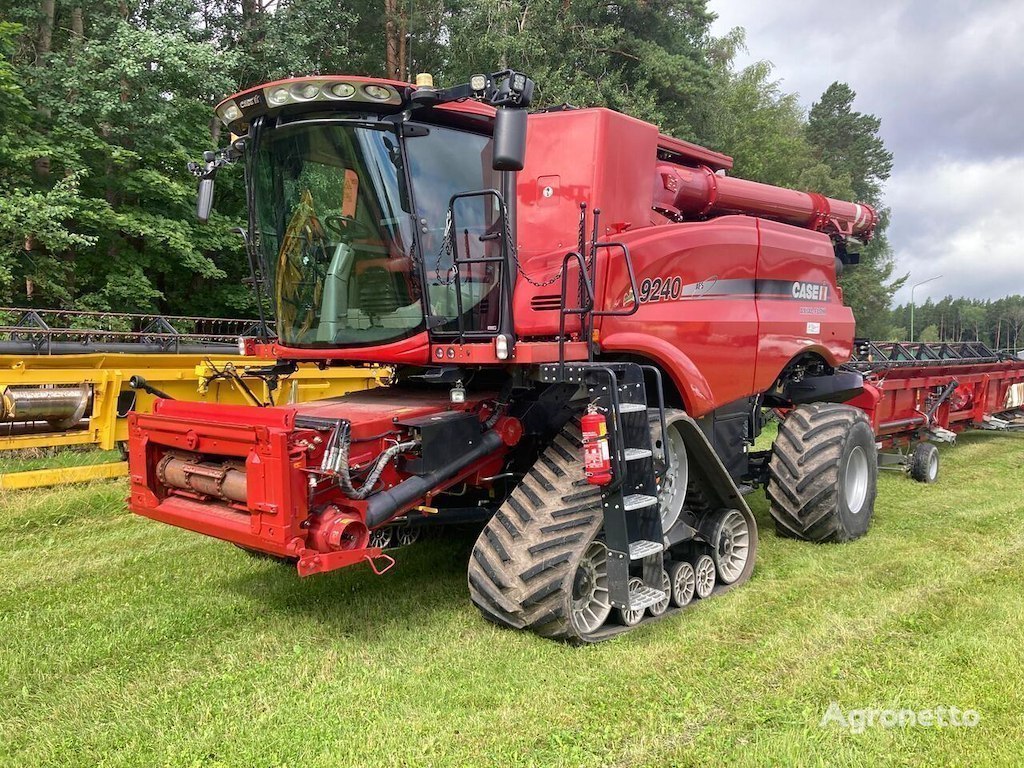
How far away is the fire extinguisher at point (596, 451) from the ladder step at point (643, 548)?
1.35 feet

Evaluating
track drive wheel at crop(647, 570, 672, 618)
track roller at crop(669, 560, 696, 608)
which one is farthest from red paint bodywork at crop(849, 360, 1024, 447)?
track drive wheel at crop(647, 570, 672, 618)

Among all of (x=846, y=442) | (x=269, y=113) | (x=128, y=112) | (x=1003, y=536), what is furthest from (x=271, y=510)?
(x=128, y=112)

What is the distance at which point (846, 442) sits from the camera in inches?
230

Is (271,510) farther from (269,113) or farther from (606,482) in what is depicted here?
(269,113)

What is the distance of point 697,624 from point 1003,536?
325 centimetres

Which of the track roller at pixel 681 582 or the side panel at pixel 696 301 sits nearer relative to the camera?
the track roller at pixel 681 582

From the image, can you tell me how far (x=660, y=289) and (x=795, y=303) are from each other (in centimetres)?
183

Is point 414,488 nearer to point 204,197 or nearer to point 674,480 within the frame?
point 674,480

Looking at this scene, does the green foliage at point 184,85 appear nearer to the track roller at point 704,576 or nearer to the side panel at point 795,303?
the side panel at point 795,303

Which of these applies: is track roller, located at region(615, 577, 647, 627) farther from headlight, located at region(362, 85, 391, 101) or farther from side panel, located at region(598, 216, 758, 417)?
headlight, located at region(362, 85, 391, 101)

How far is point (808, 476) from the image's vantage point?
5.71 metres

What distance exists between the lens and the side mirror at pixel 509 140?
12.0ft

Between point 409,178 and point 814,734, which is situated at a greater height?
point 409,178

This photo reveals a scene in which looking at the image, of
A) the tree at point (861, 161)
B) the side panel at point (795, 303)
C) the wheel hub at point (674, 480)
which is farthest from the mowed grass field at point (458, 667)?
the tree at point (861, 161)
